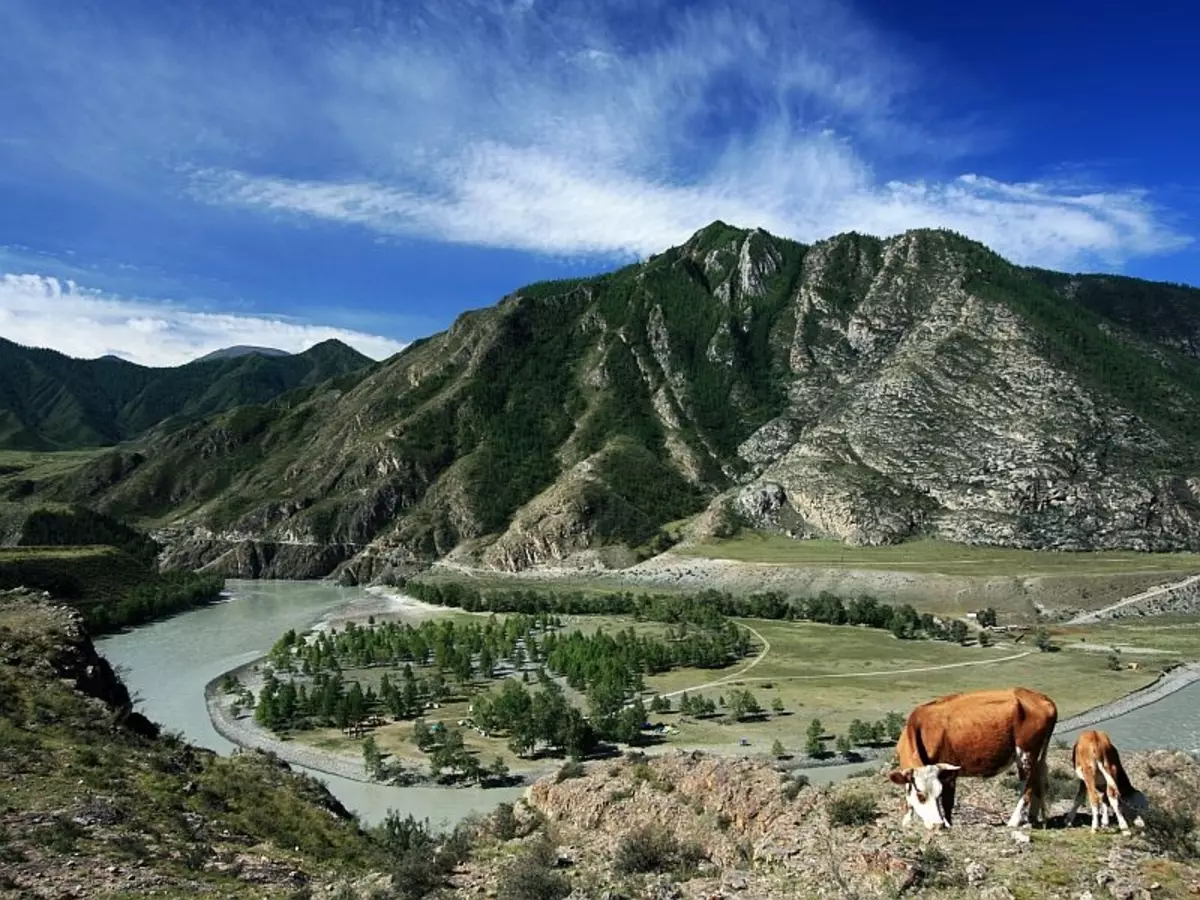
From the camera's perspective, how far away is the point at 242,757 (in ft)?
123

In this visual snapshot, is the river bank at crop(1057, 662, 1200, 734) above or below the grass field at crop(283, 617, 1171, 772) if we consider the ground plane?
above

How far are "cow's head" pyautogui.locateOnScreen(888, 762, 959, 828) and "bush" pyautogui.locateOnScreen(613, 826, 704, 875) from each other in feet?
17.1

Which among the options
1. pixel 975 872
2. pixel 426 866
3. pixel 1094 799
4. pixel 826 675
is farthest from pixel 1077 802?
pixel 826 675

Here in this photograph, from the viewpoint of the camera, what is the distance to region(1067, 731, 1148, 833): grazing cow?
13.4 meters

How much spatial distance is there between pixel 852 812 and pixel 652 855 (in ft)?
14.2

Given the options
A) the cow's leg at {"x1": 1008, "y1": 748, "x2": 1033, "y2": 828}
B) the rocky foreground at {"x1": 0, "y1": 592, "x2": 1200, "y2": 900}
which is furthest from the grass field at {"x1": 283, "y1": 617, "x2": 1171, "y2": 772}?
the cow's leg at {"x1": 1008, "y1": 748, "x2": 1033, "y2": 828}

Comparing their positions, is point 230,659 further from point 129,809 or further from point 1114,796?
point 1114,796

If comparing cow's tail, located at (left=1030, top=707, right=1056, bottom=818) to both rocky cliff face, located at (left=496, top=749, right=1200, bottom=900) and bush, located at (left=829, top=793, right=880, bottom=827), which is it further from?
bush, located at (left=829, top=793, right=880, bottom=827)

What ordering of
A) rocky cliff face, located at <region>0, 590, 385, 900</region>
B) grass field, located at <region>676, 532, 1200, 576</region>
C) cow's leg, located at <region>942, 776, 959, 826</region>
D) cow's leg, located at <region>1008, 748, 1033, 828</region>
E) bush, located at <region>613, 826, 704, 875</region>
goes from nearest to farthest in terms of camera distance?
cow's leg, located at <region>1008, 748, 1033, 828</region> < cow's leg, located at <region>942, 776, 959, 826</region> < bush, located at <region>613, 826, 704, 875</region> < rocky cliff face, located at <region>0, 590, 385, 900</region> < grass field, located at <region>676, 532, 1200, 576</region>

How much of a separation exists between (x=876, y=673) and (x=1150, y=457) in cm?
11797

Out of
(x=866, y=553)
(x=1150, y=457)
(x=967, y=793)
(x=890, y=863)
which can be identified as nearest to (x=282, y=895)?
(x=890, y=863)

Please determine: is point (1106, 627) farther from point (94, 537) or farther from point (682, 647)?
point (94, 537)

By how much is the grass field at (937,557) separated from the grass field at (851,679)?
78.4 feet

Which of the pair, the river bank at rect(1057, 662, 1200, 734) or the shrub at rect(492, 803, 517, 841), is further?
the river bank at rect(1057, 662, 1200, 734)
